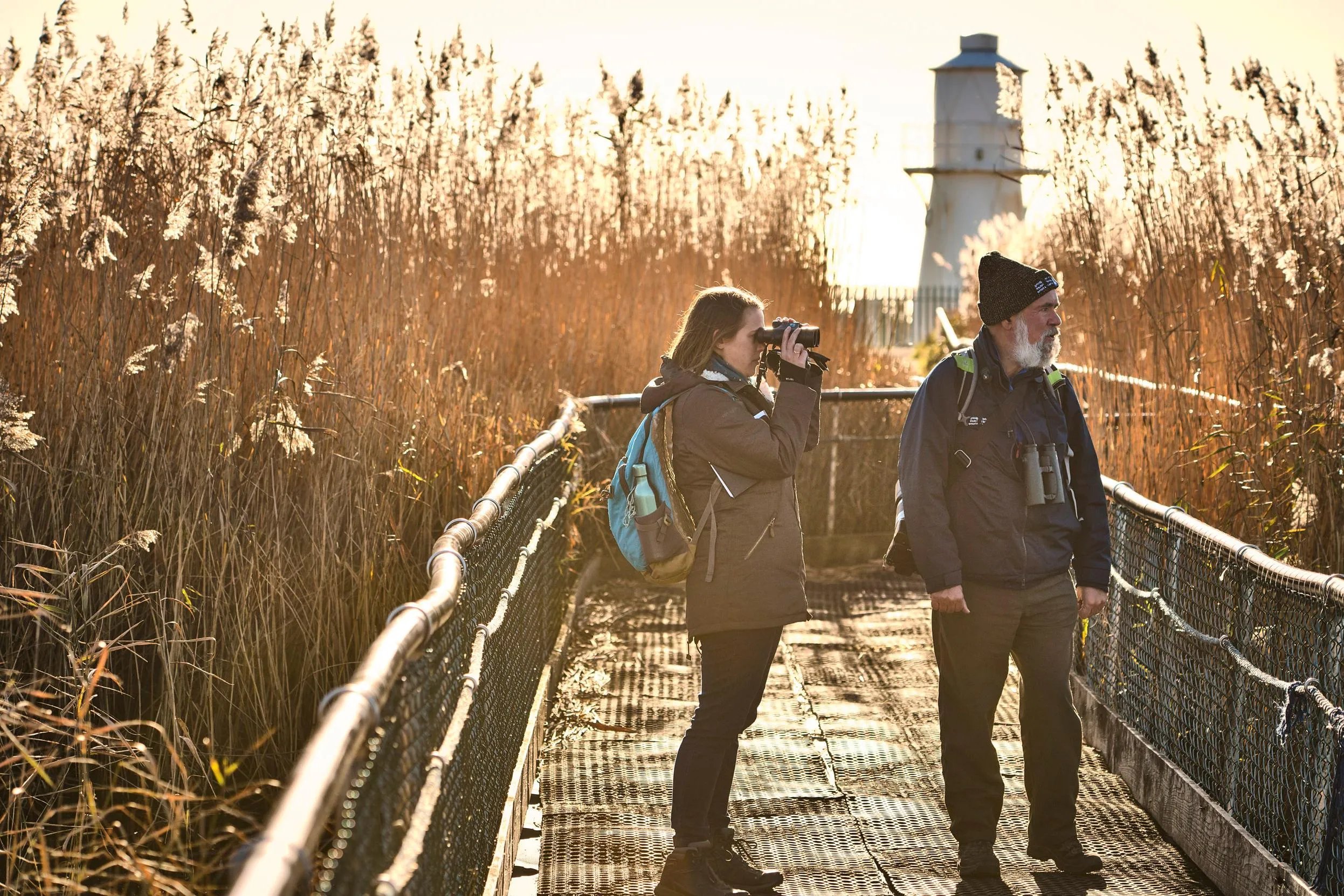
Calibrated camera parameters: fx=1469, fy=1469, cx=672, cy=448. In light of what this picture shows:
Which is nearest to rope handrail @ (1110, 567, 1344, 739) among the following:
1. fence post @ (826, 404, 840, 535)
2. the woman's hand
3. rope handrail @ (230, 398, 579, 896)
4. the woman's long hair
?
the woman's hand

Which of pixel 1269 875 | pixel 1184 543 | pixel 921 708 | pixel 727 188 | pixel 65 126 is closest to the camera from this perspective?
pixel 1269 875

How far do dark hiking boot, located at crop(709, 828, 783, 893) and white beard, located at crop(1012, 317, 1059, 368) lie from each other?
1659 millimetres

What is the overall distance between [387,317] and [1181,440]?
3.31 metres

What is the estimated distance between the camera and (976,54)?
45.0 meters

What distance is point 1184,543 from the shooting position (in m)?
4.85

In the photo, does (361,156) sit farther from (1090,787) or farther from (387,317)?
(1090,787)

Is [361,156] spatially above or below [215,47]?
below

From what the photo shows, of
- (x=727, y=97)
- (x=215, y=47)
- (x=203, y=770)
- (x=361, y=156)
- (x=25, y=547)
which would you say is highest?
(x=727, y=97)

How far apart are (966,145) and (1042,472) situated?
42.1 m

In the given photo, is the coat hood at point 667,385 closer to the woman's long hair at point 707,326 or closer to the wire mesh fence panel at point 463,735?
the woman's long hair at point 707,326

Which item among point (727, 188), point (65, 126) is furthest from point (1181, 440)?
point (727, 188)

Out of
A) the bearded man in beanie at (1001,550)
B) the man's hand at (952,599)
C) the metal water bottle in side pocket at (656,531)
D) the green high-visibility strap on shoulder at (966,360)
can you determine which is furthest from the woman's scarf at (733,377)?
the man's hand at (952,599)

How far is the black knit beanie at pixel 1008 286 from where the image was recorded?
4375 mm

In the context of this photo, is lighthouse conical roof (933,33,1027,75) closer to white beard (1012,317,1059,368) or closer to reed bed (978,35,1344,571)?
reed bed (978,35,1344,571)
